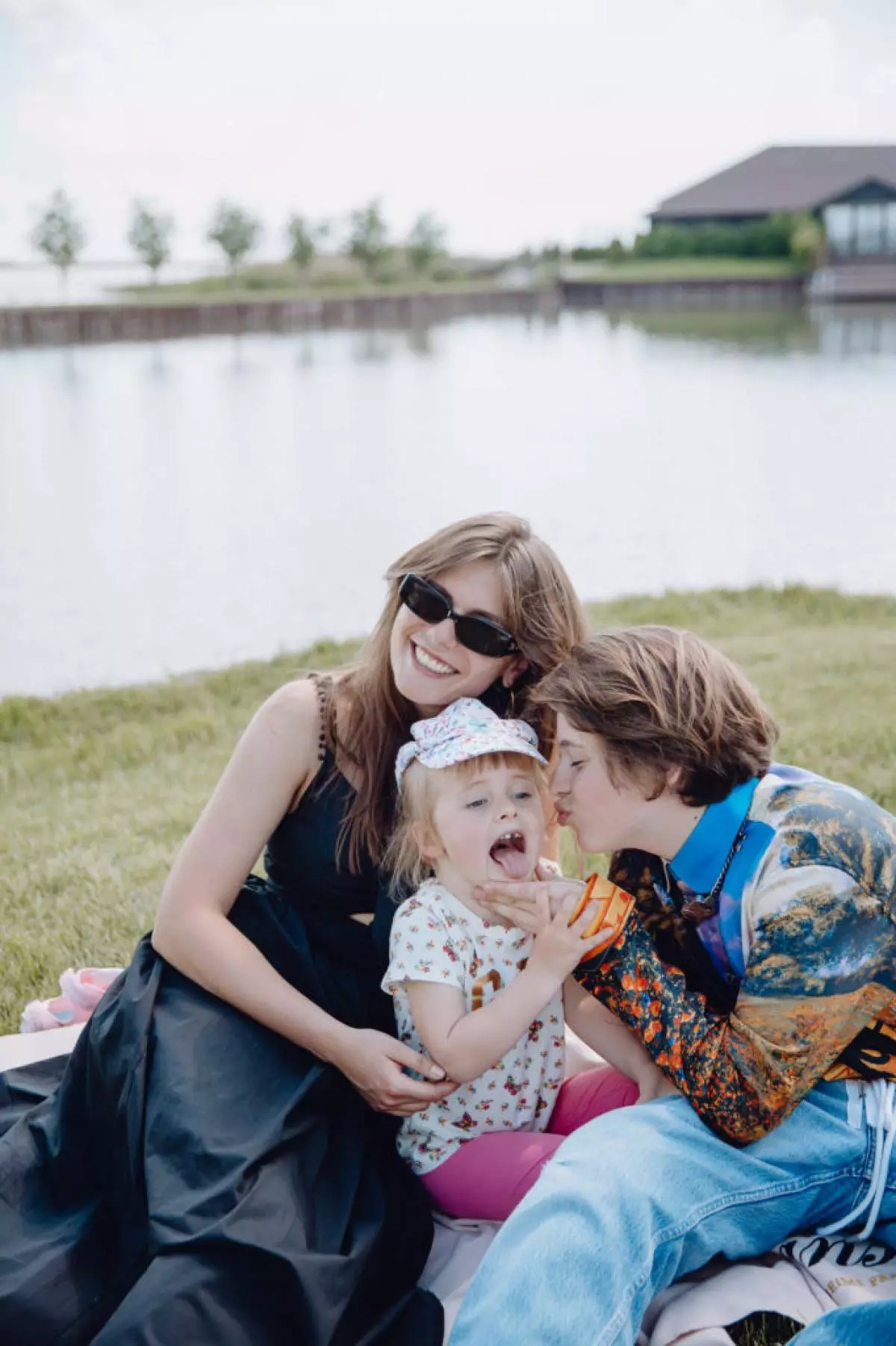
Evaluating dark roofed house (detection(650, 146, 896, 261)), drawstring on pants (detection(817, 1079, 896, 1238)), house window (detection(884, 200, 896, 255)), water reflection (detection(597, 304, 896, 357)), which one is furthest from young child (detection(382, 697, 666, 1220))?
house window (detection(884, 200, 896, 255))

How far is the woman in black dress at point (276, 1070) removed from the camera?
2.13 m

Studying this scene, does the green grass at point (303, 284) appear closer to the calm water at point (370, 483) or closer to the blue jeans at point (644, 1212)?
the calm water at point (370, 483)

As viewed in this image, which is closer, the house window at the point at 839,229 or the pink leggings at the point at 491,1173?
the pink leggings at the point at 491,1173

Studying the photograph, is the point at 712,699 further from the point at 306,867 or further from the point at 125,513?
the point at 125,513

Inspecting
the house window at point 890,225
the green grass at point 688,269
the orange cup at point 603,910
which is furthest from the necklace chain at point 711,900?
the house window at point 890,225

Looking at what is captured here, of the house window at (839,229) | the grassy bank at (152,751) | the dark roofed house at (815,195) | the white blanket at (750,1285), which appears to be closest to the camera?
the white blanket at (750,1285)

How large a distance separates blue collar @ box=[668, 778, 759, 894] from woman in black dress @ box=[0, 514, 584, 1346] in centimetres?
55

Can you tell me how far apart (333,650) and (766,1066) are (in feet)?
20.9

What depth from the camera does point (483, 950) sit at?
248 centimetres

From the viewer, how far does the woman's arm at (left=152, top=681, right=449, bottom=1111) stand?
246 centimetres

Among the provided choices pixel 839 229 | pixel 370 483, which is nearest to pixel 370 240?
pixel 839 229

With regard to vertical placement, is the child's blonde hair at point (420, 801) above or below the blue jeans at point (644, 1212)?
above

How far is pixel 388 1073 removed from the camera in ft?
7.93

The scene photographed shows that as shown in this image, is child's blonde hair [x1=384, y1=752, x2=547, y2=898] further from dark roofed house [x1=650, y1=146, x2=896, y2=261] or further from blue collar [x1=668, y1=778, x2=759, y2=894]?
dark roofed house [x1=650, y1=146, x2=896, y2=261]
